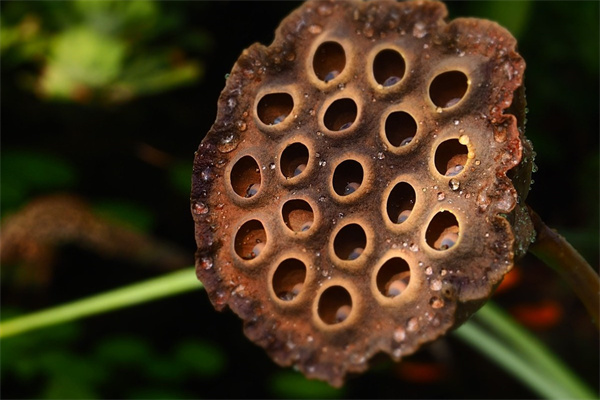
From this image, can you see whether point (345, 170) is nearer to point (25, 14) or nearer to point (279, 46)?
point (279, 46)

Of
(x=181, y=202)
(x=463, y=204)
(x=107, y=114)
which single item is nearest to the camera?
(x=463, y=204)

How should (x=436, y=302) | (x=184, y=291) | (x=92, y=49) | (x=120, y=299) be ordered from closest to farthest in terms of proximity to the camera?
(x=436, y=302) → (x=120, y=299) → (x=184, y=291) → (x=92, y=49)

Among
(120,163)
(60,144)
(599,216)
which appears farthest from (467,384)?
(60,144)

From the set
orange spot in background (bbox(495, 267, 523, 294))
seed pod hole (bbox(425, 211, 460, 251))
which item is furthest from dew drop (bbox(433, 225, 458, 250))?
orange spot in background (bbox(495, 267, 523, 294))

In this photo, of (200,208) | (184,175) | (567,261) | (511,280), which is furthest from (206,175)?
(511,280)

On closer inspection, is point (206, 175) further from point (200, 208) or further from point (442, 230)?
point (442, 230)

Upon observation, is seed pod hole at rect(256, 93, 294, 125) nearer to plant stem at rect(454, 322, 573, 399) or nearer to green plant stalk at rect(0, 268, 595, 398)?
green plant stalk at rect(0, 268, 595, 398)
